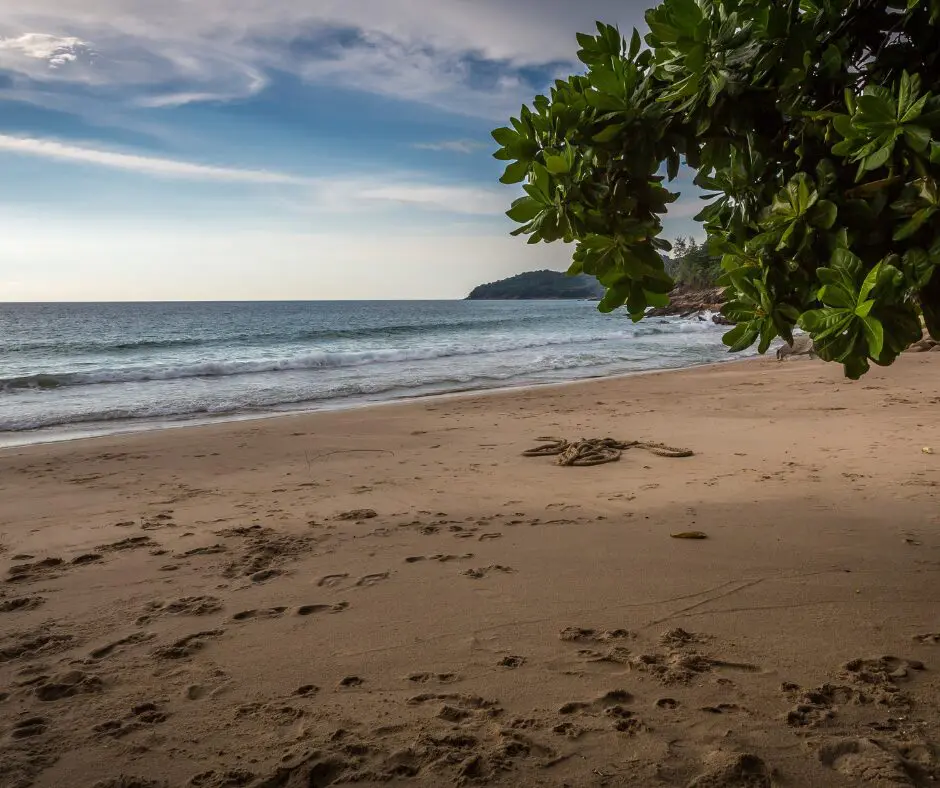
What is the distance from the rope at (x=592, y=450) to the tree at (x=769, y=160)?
4215 mm

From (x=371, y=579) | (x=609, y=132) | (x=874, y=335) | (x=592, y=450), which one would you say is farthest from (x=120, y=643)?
(x=592, y=450)

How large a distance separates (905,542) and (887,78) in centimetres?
293

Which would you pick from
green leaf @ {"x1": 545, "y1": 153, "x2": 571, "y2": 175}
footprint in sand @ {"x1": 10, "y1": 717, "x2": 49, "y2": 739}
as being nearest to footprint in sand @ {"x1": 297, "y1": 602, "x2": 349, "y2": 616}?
footprint in sand @ {"x1": 10, "y1": 717, "x2": 49, "y2": 739}

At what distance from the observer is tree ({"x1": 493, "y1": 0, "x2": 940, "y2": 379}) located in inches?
74.6

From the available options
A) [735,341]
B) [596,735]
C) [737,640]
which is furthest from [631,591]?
[735,341]

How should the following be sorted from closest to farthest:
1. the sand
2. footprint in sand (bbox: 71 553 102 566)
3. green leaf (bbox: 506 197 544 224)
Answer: the sand
green leaf (bbox: 506 197 544 224)
footprint in sand (bbox: 71 553 102 566)

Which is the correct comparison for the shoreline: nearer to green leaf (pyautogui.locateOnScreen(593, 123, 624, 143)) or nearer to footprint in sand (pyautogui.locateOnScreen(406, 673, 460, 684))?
footprint in sand (pyautogui.locateOnScreen(406, 673, 460, 684))

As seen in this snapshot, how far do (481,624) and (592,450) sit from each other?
13.0ft

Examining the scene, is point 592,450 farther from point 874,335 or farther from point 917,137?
point 917,137

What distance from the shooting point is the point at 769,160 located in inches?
90.2

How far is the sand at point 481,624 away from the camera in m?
2.16

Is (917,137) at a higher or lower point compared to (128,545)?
higher

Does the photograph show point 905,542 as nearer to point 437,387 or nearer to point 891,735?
point 891,735

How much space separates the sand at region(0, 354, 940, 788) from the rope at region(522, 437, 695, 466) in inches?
9.0
